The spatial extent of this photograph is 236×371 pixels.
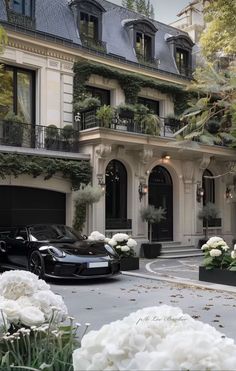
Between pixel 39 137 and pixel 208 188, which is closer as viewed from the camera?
pixel 39 137

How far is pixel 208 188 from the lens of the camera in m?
23.7

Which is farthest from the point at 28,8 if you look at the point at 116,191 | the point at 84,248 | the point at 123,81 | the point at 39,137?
the point at 84,248

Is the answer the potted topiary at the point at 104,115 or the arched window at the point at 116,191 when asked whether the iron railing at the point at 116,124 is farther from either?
the arched window at the point at 116,191

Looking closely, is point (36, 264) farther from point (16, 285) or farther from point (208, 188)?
point (208, 188)

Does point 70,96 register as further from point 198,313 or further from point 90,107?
point 198,313

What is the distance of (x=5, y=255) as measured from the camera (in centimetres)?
1292

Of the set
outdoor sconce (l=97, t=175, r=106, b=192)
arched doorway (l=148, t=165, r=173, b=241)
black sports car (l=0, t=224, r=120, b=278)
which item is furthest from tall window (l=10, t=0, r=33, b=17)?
black sports car (l=0, t=224, r=120, b=278)

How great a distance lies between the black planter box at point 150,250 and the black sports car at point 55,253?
5775 mm

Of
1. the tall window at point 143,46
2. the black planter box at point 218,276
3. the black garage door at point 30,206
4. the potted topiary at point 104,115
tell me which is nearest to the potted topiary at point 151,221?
the black garage door at point 30,206

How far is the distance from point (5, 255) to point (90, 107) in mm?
7422

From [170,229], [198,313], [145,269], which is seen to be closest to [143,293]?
[198,313]

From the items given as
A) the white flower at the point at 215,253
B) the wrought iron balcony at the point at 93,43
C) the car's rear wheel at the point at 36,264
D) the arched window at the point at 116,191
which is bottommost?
the car's rear wheel at the point at 36,264

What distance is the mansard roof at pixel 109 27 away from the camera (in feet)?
61.1

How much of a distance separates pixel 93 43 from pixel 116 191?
20.6ft
